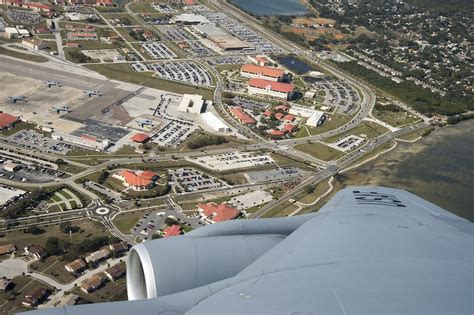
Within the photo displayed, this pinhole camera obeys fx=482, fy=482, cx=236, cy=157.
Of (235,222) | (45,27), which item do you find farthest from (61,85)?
(235,222)

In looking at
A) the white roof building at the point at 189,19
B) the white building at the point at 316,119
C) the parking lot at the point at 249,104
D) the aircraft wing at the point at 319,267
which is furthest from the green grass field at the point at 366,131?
the white roof building at the point at 189,19

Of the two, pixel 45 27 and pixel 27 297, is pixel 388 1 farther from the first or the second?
pixel 27 297

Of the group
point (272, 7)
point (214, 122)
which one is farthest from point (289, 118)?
point (272, 7)

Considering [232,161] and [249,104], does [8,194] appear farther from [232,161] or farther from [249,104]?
[249,104]

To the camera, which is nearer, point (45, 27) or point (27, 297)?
point (27, 297)

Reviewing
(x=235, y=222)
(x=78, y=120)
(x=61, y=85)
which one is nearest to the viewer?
(x=235, y=222)

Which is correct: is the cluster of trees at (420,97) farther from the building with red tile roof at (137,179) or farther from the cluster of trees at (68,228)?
the cluster of trees at (68,228)
